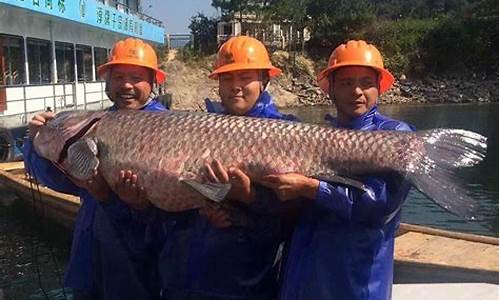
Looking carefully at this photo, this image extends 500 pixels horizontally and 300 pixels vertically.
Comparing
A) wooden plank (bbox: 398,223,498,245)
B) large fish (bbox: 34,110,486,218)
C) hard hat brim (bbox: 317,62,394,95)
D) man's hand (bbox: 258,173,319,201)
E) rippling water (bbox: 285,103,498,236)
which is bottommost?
rippling water (bbox: 285,103,498,236)

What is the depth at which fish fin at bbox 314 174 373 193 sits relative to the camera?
2.65 meters

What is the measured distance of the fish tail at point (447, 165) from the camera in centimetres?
259

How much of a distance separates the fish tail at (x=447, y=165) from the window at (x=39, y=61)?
14.5 metres

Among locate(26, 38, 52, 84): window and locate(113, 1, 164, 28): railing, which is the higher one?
locate(113, 1, 164, 28): railing

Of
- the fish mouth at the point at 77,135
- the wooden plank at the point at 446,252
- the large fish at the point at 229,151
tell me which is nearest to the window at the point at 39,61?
the wooden plank at the point at 446,252

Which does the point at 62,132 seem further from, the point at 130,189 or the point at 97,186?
the point at 130,189

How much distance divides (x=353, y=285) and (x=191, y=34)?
144ft

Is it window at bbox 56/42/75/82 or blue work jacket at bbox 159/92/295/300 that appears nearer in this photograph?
blue work jacket at bbox 159/92/295/300

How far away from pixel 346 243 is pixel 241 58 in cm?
101

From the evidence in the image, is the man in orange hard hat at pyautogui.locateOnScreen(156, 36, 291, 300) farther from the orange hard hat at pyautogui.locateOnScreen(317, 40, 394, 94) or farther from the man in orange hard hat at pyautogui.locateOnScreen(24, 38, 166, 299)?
the orange hard hat at pyautogui.locateOnScreen(317, 40, 394, 94)

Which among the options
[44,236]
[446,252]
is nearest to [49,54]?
[44,236]

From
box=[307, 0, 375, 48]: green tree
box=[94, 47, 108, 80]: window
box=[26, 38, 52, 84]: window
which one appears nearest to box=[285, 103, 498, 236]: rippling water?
box=[26, 38, 52, 84]: window

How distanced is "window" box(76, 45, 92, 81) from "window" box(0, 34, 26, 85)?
15.9 feet

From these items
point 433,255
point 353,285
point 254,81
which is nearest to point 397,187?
point 353,285
